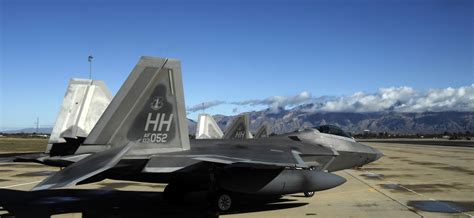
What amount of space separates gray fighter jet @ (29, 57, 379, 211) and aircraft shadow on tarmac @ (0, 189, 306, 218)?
0.84 metres

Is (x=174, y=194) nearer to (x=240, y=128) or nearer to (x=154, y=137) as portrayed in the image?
(x=154, y=137)

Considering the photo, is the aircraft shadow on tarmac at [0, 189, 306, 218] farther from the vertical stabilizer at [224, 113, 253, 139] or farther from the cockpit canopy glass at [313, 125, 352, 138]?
the vertical stabilizer at [224, 113, 253, 139]

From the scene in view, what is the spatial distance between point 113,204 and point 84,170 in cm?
448

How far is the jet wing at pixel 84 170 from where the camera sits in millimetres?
8047

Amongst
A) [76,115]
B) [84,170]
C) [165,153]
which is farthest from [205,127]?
[84,170]

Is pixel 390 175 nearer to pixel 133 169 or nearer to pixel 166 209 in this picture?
pixel 166 209

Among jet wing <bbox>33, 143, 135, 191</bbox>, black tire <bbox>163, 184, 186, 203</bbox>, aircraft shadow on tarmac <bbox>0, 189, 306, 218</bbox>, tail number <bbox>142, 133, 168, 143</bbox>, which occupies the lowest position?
aircraft shadow on tarmac <bbox>0, 189, 306, 218</bbox>

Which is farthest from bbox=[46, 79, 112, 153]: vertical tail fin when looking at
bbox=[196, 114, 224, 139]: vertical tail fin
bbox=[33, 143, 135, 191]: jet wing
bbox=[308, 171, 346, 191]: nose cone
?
bbox=[196, 114, 224, 139]: vertical tail fin

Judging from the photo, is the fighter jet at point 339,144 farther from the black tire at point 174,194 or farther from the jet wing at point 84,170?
the jet wing at point 84,170

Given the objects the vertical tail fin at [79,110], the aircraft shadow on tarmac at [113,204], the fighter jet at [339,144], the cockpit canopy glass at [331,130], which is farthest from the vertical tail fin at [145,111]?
the cockpit canopy glass at [331,130]

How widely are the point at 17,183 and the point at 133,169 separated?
357 inches

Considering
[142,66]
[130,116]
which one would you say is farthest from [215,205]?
[142,66]

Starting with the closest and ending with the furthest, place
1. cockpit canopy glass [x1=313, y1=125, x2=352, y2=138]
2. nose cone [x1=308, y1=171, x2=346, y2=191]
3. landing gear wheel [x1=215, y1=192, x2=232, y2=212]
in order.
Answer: landing gear wheel [x1=215, y1=192, x2=232, y2=212] → nose cone [x1=308, y1=171, x2=346, y2=191] → cockpit canopy glass [x1=313, y1=125, x2=352, y2=138]

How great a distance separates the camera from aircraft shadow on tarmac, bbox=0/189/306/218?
11500mm
